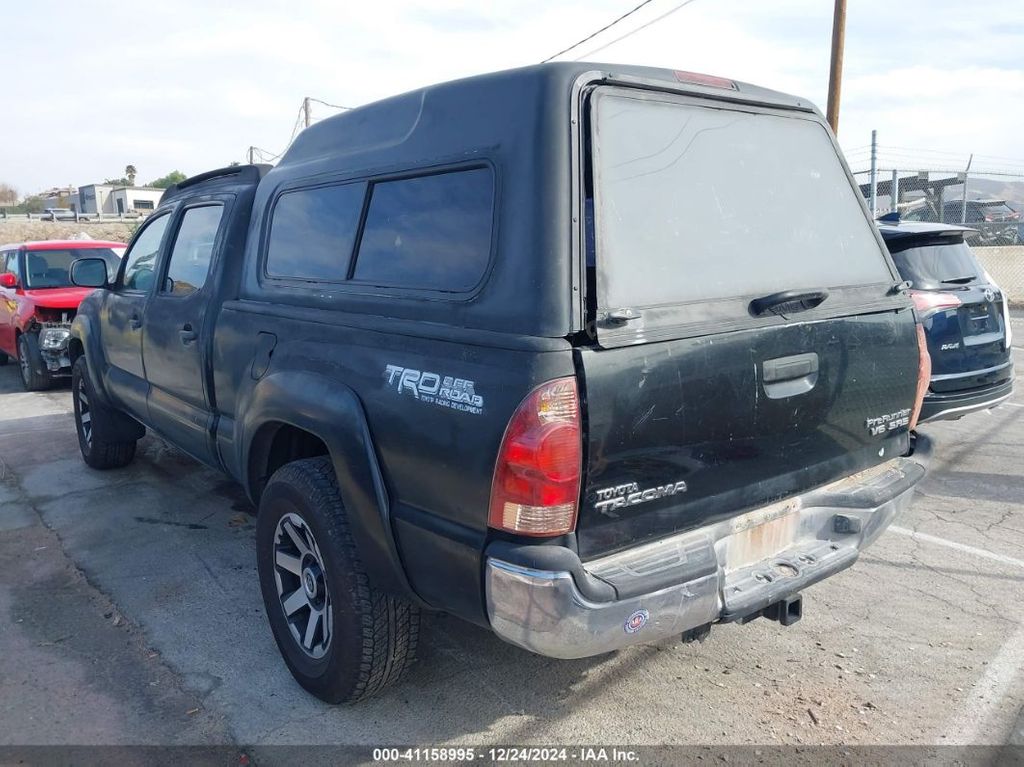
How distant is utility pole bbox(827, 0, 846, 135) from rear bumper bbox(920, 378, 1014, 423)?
865 cm

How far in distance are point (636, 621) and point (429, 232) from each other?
1.43 metres

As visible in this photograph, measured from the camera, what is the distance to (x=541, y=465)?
7.32 feet

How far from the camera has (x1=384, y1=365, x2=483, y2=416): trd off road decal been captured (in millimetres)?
2352

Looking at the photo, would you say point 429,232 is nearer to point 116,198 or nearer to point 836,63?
point 836,63

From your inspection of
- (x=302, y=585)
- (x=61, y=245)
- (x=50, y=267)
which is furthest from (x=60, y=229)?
(x=302, y=585)

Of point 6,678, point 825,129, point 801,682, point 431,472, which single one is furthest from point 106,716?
point 825,129

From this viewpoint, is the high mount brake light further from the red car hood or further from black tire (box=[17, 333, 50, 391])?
black tire (box=[17, 333, 50, 391])

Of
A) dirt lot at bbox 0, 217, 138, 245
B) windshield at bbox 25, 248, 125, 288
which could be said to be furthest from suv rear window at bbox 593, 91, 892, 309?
dirt lot at bbox 0, 217, 138, 245

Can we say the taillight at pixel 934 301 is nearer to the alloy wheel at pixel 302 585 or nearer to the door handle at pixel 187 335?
the alloy wheel at pixel 302 585

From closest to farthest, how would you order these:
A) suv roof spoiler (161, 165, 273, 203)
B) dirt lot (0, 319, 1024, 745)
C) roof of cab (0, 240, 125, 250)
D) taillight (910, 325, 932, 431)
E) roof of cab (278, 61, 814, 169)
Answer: roof of cab (278, 61, 814, 169) < dirt lot (0, 319, 1024, 745) < taillight (910, 325, 932, 431) < suv roof spoiler (161, 165, 273, 203) < roof of cab (0, 240, 125, 250)

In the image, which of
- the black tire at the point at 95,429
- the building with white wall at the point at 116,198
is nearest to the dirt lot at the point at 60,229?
the building with white wall at the point at 116,198

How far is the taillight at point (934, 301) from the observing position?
5.52 metres

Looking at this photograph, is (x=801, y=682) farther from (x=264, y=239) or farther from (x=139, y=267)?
(x=139, y=267)

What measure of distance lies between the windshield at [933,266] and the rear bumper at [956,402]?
2.52ft
